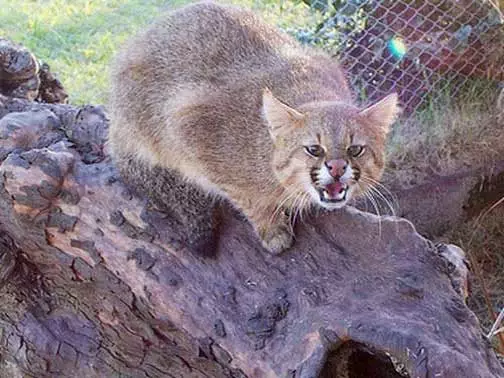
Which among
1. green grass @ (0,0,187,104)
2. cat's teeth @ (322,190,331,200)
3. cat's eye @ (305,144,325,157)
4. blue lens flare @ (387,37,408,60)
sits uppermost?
cat's eye @ (305,144,325,157)

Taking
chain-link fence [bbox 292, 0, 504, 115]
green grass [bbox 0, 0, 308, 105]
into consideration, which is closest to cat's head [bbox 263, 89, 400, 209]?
chain-link fence [bbox 292, 0, 504, 115]

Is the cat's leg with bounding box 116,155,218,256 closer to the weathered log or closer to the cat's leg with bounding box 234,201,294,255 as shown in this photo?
the cat's leg with bounding box 234,201,294,255

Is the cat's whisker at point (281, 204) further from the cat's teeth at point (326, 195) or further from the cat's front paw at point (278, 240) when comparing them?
the cat's teeth at point (326, 195)

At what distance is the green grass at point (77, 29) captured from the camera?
6.57 m

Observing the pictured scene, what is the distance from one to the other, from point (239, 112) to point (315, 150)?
0.49 m

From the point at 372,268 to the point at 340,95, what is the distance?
92 cm

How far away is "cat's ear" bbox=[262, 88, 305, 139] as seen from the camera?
10.1 feet

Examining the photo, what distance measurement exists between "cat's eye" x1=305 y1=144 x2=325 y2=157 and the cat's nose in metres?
0.09

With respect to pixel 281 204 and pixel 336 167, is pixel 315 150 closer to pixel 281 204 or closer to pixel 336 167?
pixel 336 167

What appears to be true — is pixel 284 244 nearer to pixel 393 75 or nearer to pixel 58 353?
pixel 58 353

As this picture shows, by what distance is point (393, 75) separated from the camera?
5844 mm

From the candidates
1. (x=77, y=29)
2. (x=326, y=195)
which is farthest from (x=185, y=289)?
(x=77, y=29)

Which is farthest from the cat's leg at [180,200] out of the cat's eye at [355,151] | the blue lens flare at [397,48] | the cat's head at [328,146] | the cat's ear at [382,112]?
the blue lens flare at [397,48]

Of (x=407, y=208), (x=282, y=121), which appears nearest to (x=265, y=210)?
(x=282, y=121)
